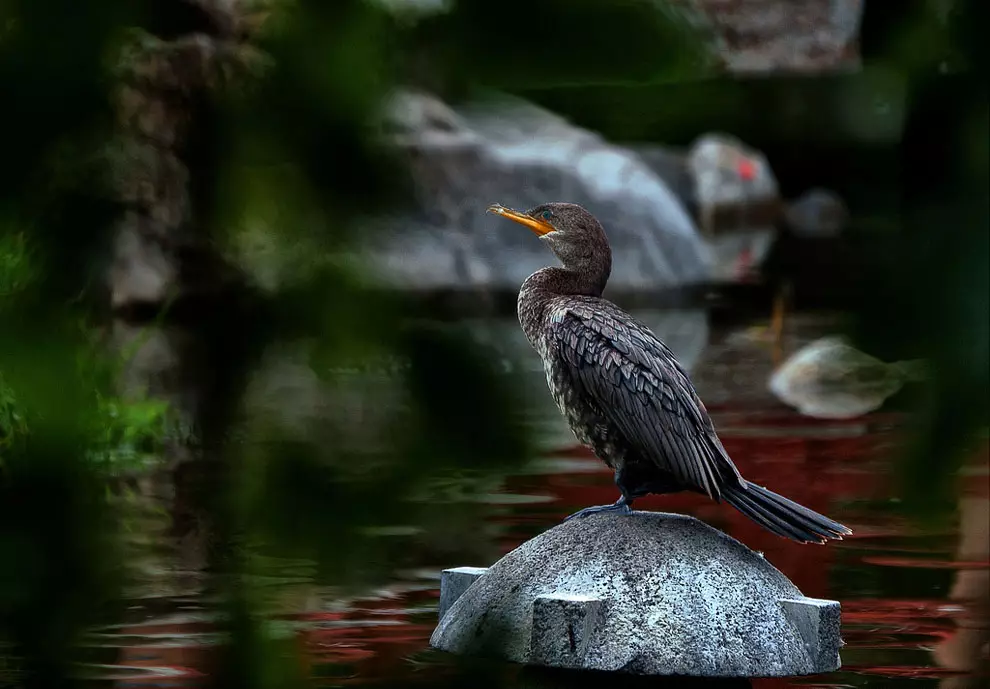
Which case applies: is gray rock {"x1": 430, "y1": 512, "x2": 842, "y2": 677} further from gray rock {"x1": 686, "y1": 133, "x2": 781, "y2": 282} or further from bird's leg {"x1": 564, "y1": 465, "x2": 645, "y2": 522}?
gray rock {"x1": 686, "y1": 133, "x2": 781, "y2": 282}

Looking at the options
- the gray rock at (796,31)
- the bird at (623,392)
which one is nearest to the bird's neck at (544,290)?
the bird at (623,392)

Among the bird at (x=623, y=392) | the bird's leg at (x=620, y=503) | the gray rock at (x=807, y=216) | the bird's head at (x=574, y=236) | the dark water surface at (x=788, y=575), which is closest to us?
the bird's head at (x=574, y=236)

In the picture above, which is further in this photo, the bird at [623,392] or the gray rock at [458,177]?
the bird at [623,392]

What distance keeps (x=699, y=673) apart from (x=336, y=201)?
365 cm

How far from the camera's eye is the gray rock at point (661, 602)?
496 centimetres

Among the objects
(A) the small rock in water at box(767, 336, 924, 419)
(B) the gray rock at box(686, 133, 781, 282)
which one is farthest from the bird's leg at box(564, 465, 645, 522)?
(B) the gray rock at box(686, 133, 781, 282)

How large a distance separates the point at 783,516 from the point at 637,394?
0.49 meters

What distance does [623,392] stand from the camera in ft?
16.3

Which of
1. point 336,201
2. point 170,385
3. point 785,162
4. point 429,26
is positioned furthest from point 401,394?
point 785,162

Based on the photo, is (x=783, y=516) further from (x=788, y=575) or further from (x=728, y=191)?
(x=728, y=191)

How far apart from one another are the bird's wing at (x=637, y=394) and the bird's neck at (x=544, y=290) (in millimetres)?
31

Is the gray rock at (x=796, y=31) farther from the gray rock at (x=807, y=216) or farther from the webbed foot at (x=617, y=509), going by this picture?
the gray rock at (x=807, y=216)

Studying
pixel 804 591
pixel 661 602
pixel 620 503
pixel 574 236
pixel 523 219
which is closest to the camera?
pixel 523 219

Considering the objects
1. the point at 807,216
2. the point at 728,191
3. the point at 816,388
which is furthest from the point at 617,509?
the point at 728,191
